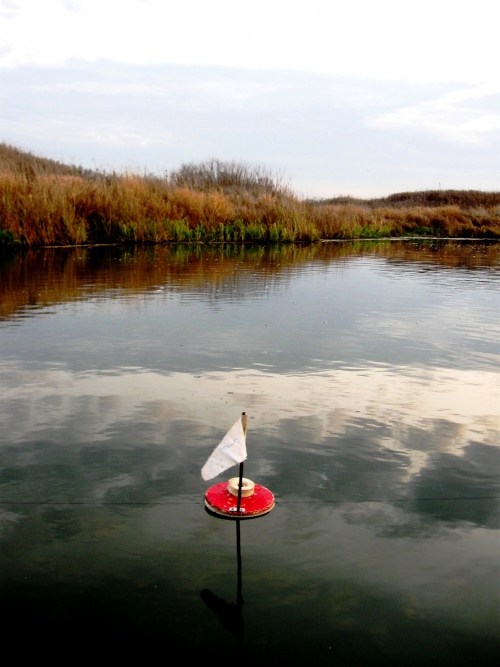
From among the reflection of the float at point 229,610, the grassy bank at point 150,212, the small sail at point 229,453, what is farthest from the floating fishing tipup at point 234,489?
the grassy bank at point 150,212

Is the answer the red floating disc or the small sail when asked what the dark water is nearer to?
the red floating disc

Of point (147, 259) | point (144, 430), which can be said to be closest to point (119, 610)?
point (144, 430)

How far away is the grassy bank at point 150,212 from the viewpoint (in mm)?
18000

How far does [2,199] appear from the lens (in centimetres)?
1731

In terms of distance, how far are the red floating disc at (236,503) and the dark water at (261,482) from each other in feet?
0.19

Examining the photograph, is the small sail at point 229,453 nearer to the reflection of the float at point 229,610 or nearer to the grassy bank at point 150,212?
the reflection of the float at point 229,610

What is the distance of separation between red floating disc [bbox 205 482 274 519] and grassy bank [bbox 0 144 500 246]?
51.7 ft

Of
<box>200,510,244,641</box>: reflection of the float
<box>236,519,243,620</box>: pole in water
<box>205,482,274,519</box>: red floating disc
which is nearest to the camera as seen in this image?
<box>200,510,244,641</box>: reflection of the float

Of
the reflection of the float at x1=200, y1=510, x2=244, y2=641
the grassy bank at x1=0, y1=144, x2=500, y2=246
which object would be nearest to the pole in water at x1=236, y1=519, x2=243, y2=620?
Result: the reflection of the float at x1=200, y1=510, x2=244, y2=641

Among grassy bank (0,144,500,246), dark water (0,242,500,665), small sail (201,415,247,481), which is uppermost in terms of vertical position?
grassy bank (0,144,500,246)

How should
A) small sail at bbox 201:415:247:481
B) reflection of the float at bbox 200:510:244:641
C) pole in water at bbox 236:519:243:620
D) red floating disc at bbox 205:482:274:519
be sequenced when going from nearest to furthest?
reflection of the float at bbox 200:510:244:641
pole in water at bbox 236:519:243:620
small sail at bbox 201:415:247:481
red floating disc at bbox 205:482:274:519

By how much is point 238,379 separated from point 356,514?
92.1 inches

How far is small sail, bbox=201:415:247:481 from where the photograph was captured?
2.97 metres

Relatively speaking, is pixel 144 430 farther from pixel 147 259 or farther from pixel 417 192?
pixel 417 192
